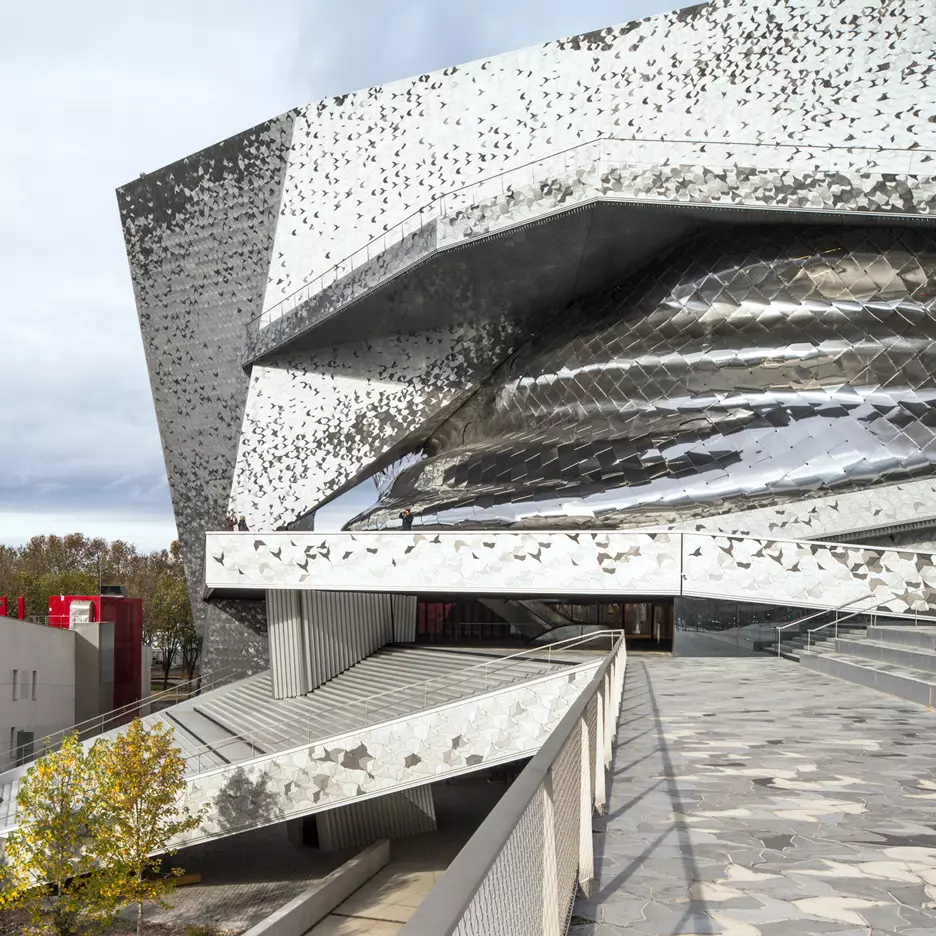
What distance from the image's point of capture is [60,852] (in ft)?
44.4

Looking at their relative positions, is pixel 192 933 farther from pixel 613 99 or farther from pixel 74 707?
pixel 613 99

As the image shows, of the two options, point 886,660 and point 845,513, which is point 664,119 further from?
point 886,660

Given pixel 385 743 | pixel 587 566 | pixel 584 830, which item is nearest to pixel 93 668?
pixel 385 743

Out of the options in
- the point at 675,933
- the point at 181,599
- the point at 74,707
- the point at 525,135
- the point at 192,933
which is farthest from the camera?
the point at 181,599

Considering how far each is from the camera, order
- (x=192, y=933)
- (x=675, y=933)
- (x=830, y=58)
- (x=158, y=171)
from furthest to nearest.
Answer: (x=158, y=171) < (x=830, y=58) < (x=192, y=933) < (x=675, y=933)

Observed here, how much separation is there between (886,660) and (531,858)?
9.94 m

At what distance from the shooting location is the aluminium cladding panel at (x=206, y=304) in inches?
957

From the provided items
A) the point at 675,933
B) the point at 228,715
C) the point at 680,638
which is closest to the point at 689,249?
the point at 680,638

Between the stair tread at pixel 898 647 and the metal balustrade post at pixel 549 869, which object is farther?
the stair tread at pixel 898 647

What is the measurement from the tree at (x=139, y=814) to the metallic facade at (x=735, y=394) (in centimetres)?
727

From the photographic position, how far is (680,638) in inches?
633

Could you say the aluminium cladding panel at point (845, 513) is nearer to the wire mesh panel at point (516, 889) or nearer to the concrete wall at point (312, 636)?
the concrete wall at point (312, 636)

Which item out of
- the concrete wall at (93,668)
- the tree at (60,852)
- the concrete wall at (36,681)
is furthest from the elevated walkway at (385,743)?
the concrete wall at (93,668)

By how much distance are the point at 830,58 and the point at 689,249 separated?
4.48 m
